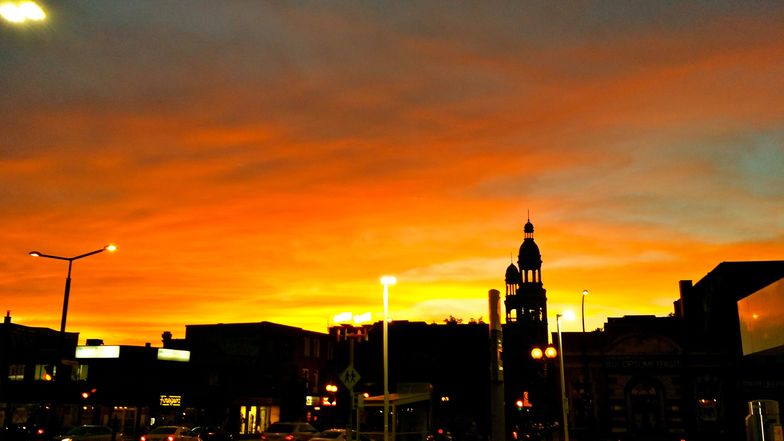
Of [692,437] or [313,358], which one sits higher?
[313,358]

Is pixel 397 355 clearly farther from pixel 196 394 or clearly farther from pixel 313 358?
pixel 196 394

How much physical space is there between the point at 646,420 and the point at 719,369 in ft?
23.1

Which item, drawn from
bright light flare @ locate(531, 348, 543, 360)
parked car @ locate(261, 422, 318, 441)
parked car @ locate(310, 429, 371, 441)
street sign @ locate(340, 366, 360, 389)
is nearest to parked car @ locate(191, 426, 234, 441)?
parked car @ locate(261, 422, 318, 441)

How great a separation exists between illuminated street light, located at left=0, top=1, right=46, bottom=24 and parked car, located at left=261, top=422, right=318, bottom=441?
35552mm

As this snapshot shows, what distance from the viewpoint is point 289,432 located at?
42.2 metres

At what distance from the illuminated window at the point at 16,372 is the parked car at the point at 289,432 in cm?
4139

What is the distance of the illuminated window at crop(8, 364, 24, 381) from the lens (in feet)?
236

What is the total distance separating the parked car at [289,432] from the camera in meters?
41.3

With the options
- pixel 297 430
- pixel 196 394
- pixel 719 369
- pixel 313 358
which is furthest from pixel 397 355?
pixel 297 430

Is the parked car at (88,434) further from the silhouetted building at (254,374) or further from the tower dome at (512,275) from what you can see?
the tower dome at (512,275)

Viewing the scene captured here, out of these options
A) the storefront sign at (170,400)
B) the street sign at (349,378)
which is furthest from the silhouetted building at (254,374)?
the street sign at (349,378)

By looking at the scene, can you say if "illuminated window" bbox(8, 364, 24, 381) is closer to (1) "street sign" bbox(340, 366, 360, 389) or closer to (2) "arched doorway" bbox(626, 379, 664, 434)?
(1) "street sign" bbox(340, 366, 360, 389)

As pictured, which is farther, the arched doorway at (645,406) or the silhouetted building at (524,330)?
the silhouetted building at (524,330)

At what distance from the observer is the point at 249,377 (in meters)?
84.9
